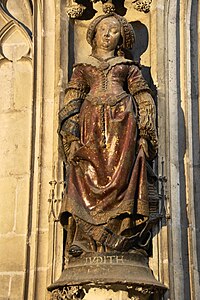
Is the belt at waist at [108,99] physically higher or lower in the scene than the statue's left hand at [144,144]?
higher

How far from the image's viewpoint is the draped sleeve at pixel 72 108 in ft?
17.5

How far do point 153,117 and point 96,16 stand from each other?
4.13 ft

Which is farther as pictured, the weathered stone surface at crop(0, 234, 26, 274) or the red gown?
the weathered stone surface at crop(0, 234, 26, 274)

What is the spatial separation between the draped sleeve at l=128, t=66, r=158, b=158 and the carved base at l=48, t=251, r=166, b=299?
82 centimetres

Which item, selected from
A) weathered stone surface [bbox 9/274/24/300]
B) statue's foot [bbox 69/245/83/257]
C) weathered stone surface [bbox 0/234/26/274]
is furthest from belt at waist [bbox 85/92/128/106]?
weathered stone surface [bbox 9/274/24/300]

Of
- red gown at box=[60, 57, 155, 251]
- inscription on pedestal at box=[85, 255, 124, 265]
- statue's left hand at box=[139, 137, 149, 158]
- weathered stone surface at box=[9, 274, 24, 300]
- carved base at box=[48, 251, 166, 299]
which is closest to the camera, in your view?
carved base at box=[48, 251, 166, 299]

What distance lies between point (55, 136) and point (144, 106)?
0.82m

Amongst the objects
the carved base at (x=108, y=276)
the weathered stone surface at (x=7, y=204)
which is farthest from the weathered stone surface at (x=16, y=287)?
the carved base at (x=108, y=276)

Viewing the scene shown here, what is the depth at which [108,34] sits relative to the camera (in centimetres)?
558

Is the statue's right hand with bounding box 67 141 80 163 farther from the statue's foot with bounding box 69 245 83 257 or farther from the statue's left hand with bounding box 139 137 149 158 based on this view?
the statue's foot with bounding box 69 245 83 257

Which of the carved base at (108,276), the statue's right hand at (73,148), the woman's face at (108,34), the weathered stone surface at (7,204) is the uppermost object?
the woman's face at (108,34)

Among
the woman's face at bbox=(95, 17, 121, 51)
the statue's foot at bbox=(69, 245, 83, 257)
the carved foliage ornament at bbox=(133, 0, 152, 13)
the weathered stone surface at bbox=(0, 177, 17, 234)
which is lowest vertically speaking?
the statue's foot at bbox=(69, 245, 83, 257)

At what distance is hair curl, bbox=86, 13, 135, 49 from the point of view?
5.60 meters

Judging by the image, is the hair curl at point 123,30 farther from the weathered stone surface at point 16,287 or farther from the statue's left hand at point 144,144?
the weathered stone surface at point 16,287
